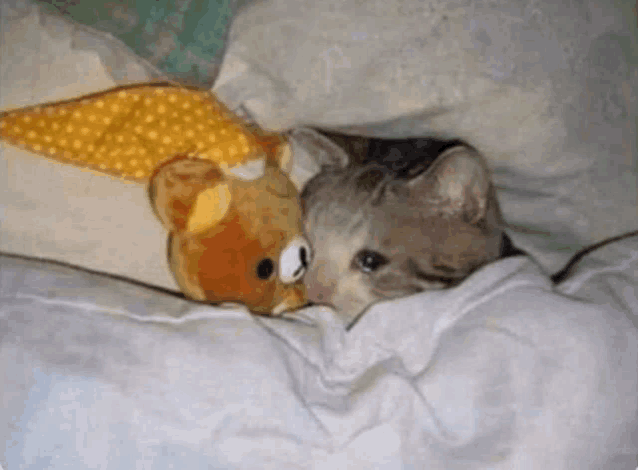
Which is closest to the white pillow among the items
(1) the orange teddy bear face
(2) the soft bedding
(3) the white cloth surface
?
(2) the soft bedding

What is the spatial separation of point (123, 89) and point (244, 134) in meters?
0.18

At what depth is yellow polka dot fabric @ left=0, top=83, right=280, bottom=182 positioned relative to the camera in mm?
791

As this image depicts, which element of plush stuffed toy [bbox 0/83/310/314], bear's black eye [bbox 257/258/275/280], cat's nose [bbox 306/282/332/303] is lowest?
cat's nose [bbox 306/282/332/303]

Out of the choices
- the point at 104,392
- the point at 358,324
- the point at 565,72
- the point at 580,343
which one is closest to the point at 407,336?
the point at 358,324

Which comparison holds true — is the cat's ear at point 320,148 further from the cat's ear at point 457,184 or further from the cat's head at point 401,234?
the cat's ear at point 457,184

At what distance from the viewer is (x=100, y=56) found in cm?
84

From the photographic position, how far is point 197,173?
75cm

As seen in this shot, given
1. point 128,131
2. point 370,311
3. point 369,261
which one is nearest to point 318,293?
point 369,261

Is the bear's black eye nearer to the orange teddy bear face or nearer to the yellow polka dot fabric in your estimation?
the orange teddy bear face

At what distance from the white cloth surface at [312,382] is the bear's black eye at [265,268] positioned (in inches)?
4.1

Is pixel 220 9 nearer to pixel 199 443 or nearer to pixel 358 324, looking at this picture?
pixel 358 324

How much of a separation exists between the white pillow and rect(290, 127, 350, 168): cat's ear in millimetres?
18

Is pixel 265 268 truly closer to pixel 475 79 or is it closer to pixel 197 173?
pixel 197 173

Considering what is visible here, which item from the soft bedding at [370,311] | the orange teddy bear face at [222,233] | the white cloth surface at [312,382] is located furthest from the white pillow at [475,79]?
the white cloth surface at [312,382]
